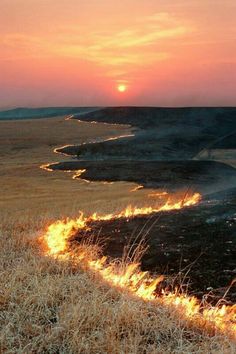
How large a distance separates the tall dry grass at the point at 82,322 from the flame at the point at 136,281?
0.39 metres

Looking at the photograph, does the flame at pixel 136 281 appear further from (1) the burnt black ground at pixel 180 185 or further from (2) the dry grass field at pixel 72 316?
(1) the burnt black ground at pixel 180 185

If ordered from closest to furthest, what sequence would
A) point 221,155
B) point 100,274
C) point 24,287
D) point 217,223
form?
point 24,287 < point 100,274 < point 217,223 < point 221,155

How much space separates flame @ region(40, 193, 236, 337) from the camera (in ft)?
35.5

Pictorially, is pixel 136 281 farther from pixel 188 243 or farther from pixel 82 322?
pixel 188 243

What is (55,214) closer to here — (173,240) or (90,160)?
(173,240)

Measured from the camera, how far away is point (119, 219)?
23.9 m

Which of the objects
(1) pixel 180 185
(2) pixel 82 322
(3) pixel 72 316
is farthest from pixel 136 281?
(1) pixel 180 185

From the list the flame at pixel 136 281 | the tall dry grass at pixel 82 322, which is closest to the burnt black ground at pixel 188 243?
the flame at pixel 136 281

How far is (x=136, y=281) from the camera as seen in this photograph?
13.6 m

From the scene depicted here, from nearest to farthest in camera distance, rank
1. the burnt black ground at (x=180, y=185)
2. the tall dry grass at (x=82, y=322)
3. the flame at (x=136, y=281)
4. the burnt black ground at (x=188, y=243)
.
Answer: the tall dry grass at (x=82, y=322), the flame at (x=136, y=281), the burnt black ground at (x=188, y=243), the burnt black ground at (x=180, y=185)

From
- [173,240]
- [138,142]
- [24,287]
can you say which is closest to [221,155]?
[138,142]

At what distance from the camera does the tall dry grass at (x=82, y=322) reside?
9156 mm

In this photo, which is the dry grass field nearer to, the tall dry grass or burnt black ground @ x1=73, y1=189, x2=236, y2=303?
the tall dry grass

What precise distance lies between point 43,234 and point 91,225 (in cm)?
373
